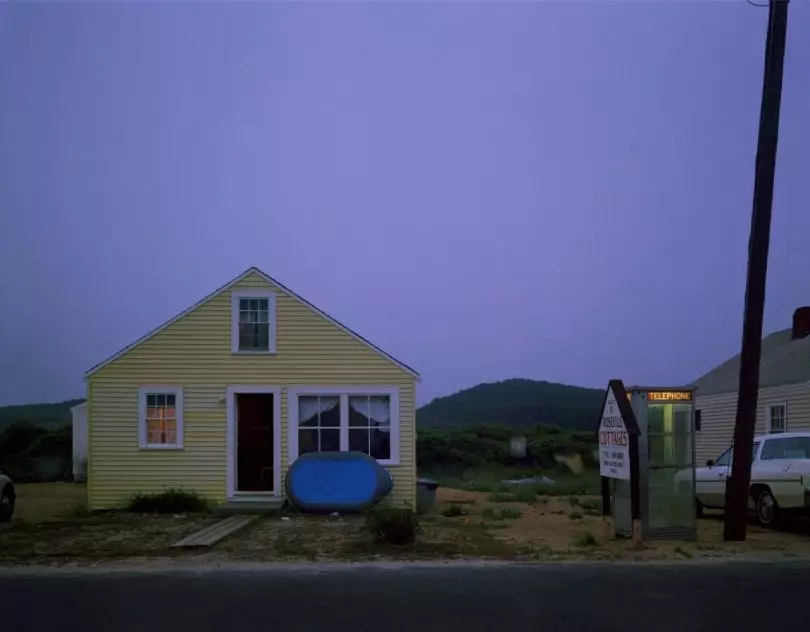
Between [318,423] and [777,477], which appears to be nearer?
[777,477]

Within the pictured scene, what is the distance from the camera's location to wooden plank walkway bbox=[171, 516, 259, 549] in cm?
1435

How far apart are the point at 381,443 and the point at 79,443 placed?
1863cm

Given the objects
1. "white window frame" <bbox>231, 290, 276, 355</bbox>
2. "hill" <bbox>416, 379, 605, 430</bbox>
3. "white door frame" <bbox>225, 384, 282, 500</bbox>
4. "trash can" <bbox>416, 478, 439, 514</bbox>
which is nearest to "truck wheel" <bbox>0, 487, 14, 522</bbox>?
"white door frame" <bbox>225, 384, 282, 500</bbox>

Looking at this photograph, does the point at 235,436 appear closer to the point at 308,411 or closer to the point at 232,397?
the point at 232,397

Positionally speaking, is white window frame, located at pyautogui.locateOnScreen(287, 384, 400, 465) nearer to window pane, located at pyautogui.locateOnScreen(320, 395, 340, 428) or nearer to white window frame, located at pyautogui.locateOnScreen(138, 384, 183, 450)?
window pane, located at pyautogui.locateOnScreen(320, 395, 340, 428)

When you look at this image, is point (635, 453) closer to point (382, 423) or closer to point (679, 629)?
point (679, 629)

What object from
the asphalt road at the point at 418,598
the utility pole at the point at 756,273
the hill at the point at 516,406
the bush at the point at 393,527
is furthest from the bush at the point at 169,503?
the hill at the point at 516,406

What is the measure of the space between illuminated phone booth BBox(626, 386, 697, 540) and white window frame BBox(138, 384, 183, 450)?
1029 centimetres

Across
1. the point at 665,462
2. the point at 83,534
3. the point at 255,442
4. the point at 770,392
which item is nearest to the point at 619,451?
the point at 665,462

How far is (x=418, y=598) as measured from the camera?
10023 millimetres

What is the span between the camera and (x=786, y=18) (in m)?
14.5

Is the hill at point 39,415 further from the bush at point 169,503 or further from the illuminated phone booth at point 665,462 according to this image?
the illuminated phone booth at point 665,462

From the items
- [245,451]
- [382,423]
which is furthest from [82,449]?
[382,423]

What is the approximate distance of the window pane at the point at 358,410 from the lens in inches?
805
